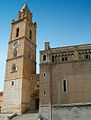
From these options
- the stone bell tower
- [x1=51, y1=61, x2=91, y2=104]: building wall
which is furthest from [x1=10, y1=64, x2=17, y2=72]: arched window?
[x1=51, y1=61, x2=91, y2=104]: building wall

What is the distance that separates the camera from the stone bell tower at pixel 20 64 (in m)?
28.7

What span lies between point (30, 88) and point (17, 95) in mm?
3092

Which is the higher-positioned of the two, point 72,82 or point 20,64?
point 20,64

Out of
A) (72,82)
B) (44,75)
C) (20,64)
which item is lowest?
(72,82)

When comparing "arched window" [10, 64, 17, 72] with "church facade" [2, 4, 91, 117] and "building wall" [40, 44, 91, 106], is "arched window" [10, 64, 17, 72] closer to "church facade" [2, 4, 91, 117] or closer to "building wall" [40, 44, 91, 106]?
"church facade" [2, 4, 91, 117]

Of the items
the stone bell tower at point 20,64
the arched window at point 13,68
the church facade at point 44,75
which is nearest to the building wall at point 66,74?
the church facade at point 44,75

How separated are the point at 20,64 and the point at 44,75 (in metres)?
6.22

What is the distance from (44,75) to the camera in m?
26.4

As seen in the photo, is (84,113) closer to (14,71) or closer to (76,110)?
(76,110)

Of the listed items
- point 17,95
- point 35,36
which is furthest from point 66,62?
point 35,36

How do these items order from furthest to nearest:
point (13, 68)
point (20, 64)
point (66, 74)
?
point (13, 68), point (20, 64), point (66, 74)

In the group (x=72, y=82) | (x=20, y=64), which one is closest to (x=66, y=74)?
(x=72, y=82)

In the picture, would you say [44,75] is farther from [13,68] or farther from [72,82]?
[13,68]

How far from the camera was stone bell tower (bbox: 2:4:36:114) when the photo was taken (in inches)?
1131
